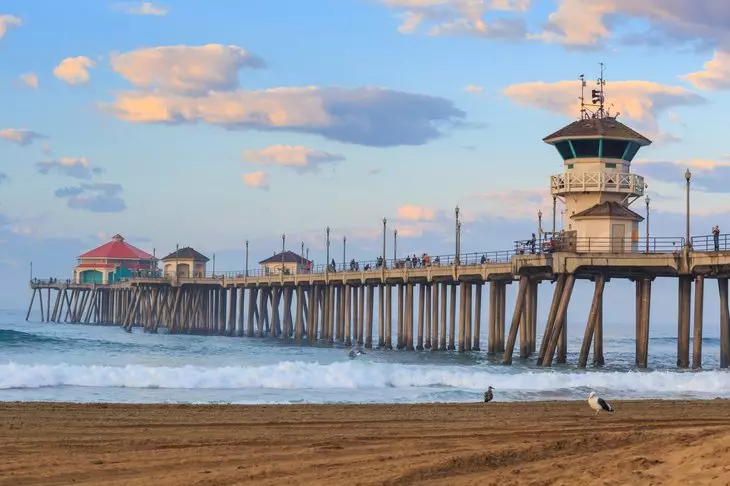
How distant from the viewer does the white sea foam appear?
2827cm

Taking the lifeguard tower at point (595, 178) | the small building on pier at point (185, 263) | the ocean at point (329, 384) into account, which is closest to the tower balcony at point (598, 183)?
the lifeguard tower at point (595, 178)

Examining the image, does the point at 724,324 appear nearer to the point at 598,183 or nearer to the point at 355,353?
the point at 598,183

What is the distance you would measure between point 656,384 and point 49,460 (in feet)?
67.8

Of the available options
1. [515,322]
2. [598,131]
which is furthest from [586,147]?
[515,322]

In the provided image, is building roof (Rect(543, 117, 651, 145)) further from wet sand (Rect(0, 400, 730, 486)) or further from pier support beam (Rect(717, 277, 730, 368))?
wet sand (Rect(0, 400, 730, 486))

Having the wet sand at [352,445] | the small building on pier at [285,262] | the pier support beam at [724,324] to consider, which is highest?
the small building on pier at [285,262]

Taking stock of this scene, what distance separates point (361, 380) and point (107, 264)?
85650 millimetres

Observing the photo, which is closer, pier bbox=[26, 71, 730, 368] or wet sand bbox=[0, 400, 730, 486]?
wet sand bbox=[0, 400, 730, 486]

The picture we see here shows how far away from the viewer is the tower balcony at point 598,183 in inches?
1671

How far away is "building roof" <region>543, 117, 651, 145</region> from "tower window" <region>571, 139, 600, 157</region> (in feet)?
0.80

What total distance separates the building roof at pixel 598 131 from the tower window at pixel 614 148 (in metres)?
0.22

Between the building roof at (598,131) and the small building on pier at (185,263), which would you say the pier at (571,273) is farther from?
the small building on pier at (185,263)

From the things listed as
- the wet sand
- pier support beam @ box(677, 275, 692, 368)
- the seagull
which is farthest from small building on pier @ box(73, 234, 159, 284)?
the wet sand

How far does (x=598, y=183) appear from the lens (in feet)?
139
